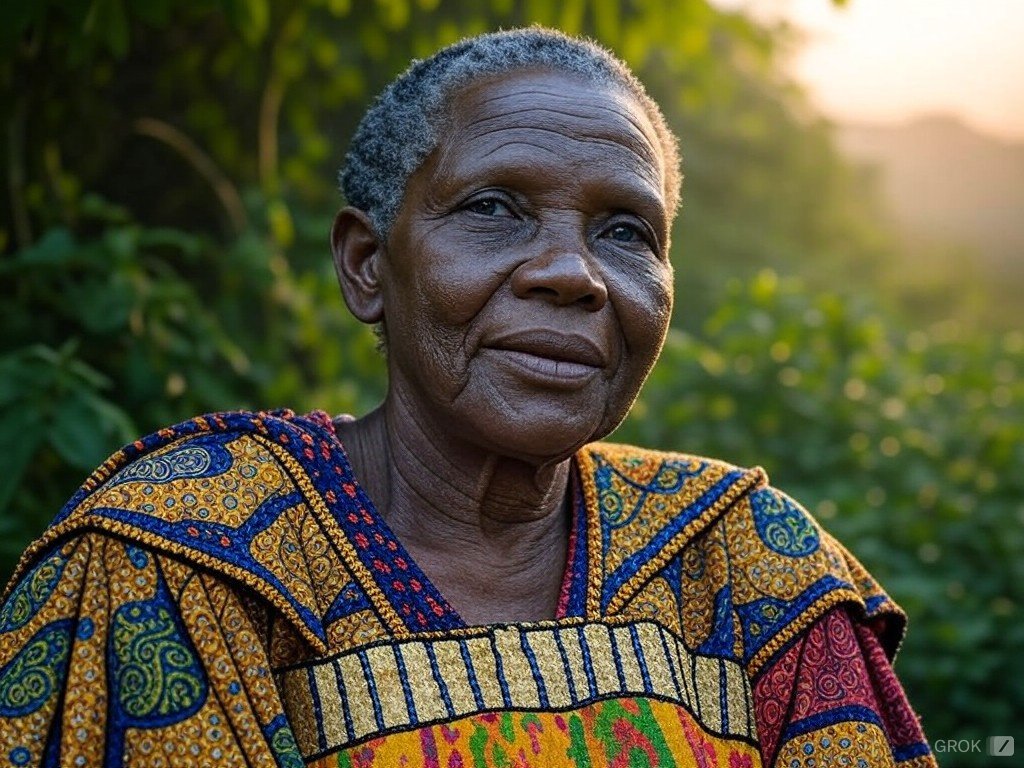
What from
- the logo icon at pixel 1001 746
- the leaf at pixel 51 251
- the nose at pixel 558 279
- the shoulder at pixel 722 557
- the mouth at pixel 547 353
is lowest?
the shoulder at pixel 722 557

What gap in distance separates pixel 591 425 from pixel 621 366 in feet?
0.40

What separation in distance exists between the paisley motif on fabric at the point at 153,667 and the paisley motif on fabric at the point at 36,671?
0.08 meters

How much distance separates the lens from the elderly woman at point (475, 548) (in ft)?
6.64

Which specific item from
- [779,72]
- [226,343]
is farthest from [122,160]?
[779,72]

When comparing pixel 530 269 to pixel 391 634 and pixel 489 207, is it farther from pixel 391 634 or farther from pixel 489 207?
pixel 391 634

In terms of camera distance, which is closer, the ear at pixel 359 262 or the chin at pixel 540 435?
the chin at pixel 540 435

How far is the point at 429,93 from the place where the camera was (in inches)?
93.3

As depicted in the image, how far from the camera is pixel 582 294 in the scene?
2.21 metres

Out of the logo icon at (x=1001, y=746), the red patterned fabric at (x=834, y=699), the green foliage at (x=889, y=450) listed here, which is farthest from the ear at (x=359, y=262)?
the logo icon at (x=1001, y=746)

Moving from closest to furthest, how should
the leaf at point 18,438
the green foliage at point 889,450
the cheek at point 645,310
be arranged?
the cheek at point 645,310 → the leaf at point 18,438 → the green foliage at point 889,450

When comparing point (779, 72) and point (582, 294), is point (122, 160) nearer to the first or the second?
point (582, 294)

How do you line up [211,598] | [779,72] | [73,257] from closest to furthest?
1. [211,598]
2. [73,257]
3. [779,72]

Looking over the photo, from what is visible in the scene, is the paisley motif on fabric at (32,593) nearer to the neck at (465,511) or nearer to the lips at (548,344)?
the neck at (465,511)

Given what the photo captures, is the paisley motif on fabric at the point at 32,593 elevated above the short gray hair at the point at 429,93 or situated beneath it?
situated beneath
